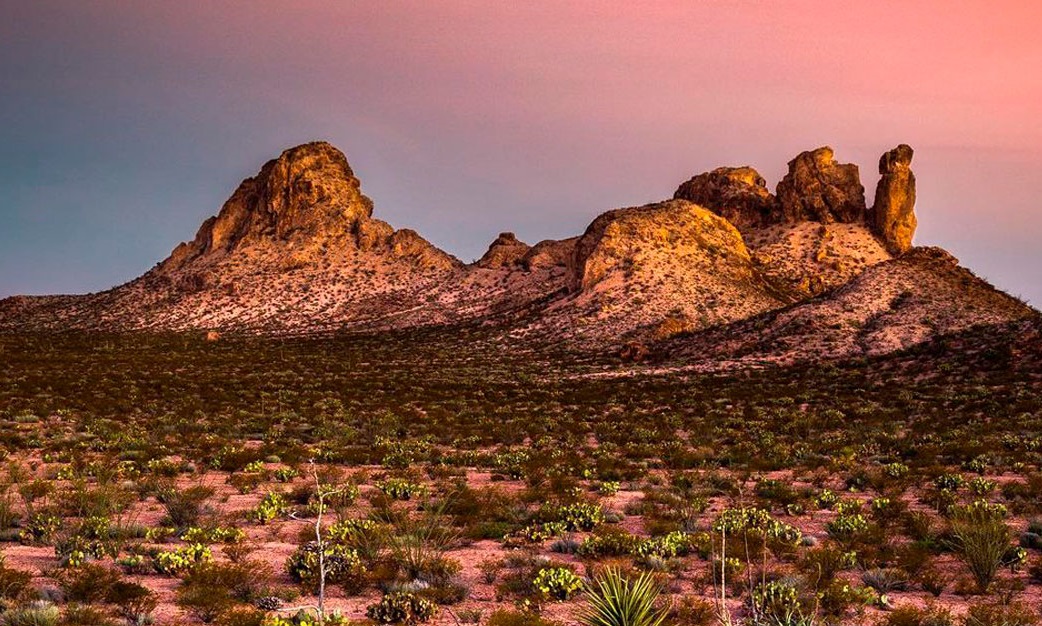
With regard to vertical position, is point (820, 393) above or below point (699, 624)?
above

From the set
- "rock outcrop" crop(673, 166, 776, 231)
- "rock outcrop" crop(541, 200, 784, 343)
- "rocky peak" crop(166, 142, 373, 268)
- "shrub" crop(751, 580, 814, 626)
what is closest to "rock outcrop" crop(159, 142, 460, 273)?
"rocky peak" crop(166, 142, 373, 268)

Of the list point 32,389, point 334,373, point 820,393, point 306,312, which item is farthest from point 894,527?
point 306,312

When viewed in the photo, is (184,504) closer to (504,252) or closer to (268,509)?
(268,509)

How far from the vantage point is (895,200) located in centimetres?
9850

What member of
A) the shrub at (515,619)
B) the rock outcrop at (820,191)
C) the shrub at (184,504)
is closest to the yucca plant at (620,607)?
the shrub at (515,619)

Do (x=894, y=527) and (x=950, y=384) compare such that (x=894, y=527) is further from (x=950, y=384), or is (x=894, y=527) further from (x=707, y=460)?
(x=950, y=384)

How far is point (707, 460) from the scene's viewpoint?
19.5m

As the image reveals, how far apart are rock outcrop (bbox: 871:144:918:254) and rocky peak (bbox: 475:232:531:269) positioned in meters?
60.8

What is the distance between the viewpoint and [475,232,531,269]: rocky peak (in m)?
116

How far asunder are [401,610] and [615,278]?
78.4 meters

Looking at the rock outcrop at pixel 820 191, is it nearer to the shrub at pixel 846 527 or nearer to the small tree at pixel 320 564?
the shrub at pixel 846 527

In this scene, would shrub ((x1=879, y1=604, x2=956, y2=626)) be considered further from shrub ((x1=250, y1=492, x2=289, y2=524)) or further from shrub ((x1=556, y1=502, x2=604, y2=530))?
shrub ((x1=250, y1=492, x2=289, y2=524))

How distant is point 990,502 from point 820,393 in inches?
921

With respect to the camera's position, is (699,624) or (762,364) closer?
(699,624)
